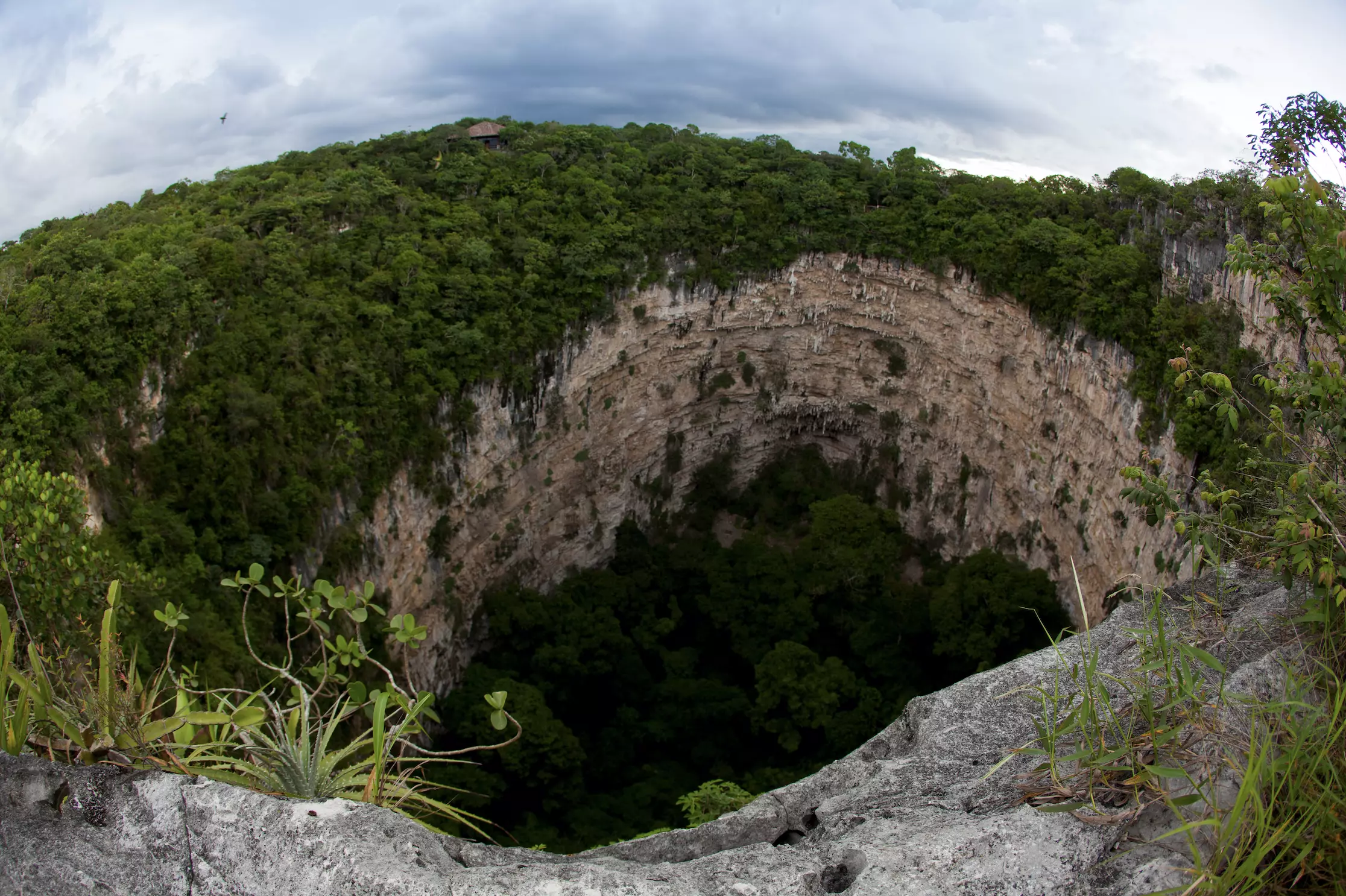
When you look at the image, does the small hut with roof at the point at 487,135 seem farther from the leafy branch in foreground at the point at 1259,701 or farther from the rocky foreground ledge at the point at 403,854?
the rocky foreground ledge at the point at 403,854

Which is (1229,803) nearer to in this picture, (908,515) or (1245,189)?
(1245,189)

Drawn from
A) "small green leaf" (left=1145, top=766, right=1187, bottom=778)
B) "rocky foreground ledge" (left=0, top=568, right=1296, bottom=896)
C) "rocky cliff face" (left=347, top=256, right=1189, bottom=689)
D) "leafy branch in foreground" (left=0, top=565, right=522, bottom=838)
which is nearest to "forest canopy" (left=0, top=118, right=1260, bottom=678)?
"rocky cliff face" (left=347, top=256, right=1189, bottom=689)

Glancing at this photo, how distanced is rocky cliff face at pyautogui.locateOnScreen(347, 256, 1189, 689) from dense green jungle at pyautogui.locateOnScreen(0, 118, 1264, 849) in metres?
0.96

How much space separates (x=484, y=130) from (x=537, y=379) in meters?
15.3

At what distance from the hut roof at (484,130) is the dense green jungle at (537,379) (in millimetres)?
1011

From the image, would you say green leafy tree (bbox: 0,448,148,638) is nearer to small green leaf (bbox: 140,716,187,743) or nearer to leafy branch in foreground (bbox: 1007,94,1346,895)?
small green leaf (bbox: 140,716,187,743)

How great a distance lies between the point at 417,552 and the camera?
28250 mm

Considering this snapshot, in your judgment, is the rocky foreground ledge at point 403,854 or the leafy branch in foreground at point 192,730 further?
the leafy branch in foreground at point 192,730

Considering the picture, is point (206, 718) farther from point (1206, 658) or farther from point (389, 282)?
point (389, 282)

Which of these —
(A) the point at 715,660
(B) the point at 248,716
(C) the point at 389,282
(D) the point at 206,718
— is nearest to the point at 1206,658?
(B) the point at 248,716

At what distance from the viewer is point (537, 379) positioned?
105ft

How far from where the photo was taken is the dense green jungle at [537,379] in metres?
21.0

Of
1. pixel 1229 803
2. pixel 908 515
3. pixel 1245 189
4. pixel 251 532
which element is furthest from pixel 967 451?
pixel 1229 803

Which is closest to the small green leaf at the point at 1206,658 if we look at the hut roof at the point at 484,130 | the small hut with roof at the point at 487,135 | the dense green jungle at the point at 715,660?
the dense green jungle at the point at 715,660
